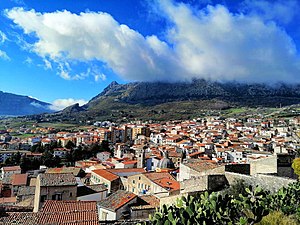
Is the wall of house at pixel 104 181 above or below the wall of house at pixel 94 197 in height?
below

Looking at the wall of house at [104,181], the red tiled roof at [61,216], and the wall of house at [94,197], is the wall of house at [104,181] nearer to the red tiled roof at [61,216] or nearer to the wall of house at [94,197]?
the wall of house at [94,197]

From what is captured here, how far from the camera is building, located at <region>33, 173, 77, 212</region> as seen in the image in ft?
60.0

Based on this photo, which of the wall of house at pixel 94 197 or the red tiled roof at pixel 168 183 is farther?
the red tiled roof at pixel 168 183

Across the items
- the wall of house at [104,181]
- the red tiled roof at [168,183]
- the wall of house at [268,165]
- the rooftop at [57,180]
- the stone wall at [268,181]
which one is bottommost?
the wall of house at [104,181]

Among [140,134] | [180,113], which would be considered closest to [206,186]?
[140,134]

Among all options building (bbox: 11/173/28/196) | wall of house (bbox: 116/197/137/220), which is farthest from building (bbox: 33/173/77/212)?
building (bbox: 11/173/28/196)

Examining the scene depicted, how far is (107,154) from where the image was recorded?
6588 centimetres

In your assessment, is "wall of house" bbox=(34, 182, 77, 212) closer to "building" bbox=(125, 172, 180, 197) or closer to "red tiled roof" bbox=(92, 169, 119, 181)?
"building" bbox=(125, 172, 180, 197)

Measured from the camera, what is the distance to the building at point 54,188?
60.0 feet

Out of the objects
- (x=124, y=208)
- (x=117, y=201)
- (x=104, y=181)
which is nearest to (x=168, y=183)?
(x=117, y=201)

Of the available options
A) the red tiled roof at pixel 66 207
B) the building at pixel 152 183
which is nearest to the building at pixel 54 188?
the red tiled roof at pixel 66 207

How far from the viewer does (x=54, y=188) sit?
60.9 ft

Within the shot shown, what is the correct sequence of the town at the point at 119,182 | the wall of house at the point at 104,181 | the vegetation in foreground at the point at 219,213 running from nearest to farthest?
the vegetation in foreground at the point at 219,213 → the town at the point at 119,182 → the wall of house at the point at 104,181

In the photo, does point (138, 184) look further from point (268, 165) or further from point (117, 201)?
point (268, 165)
